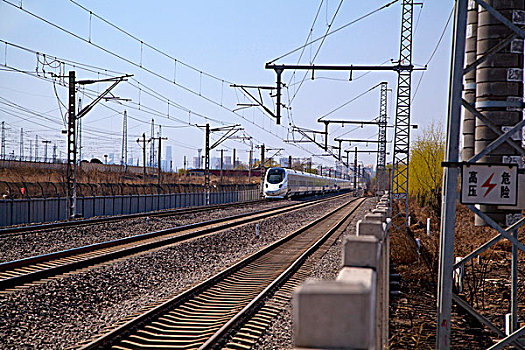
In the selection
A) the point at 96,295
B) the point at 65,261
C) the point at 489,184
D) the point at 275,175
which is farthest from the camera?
the point at 275,175

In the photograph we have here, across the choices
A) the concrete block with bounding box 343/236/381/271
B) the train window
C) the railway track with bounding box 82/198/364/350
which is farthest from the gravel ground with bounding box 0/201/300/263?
the train window

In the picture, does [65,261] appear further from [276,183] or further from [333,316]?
[276,183]


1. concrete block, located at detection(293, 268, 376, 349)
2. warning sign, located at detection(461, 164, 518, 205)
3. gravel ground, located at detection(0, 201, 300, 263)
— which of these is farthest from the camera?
gravel ground, located at detection(0, 201, 300, 263)

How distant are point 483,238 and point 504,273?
10.7 ft

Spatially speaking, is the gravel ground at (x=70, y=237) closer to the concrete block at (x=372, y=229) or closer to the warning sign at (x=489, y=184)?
the concrete block at (x=372, y=229)

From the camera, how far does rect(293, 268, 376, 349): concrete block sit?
209 cm

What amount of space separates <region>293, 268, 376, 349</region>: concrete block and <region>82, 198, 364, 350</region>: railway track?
182 inches

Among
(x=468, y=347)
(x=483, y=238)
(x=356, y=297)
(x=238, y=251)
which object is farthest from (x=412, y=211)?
(x=356, y=297)

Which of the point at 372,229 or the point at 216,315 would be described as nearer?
the point at 372,229

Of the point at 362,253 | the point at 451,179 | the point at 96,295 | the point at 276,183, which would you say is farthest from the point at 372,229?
the point at 276,183

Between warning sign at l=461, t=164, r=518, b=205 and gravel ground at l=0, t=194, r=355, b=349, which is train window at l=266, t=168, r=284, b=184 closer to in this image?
gravel ground at l=0, t=194, r=355, b=349

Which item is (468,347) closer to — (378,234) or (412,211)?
(378,234)

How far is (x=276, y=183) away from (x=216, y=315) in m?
39.1

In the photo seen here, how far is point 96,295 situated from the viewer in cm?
952
